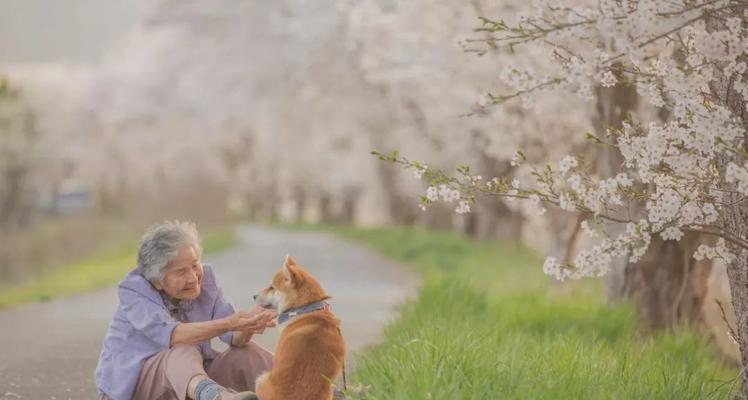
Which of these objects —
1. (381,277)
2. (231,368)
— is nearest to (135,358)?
(231,368)

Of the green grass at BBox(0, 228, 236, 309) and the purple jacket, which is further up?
the purple jacket

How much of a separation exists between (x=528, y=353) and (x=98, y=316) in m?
7.34

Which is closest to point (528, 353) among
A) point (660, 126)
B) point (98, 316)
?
point (660, 126)

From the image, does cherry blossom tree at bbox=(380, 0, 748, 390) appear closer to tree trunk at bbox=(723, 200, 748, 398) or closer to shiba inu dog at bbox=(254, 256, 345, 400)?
tree trunk at bbox=(723, 200, 748, 398)

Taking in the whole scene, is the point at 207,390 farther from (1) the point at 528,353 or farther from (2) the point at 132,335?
(1) the point at 528,353

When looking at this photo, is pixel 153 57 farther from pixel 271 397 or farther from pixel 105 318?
pixel 271 397

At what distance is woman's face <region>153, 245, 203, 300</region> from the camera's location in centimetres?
563

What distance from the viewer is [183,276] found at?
18.6 ft

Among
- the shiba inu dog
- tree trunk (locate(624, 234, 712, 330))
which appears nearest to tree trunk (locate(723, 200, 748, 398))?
the shiba inu dog

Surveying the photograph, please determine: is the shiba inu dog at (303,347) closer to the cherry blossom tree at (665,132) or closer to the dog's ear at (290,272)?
the dog's ear at (290,272)

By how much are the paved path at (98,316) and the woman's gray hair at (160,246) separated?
1838 millimetres

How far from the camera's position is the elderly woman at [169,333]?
5.48 metres

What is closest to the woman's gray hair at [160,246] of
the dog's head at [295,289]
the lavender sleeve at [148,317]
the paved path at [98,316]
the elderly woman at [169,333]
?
the elderly woman at [169,333]

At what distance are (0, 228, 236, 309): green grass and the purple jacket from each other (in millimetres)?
Result: 8488
